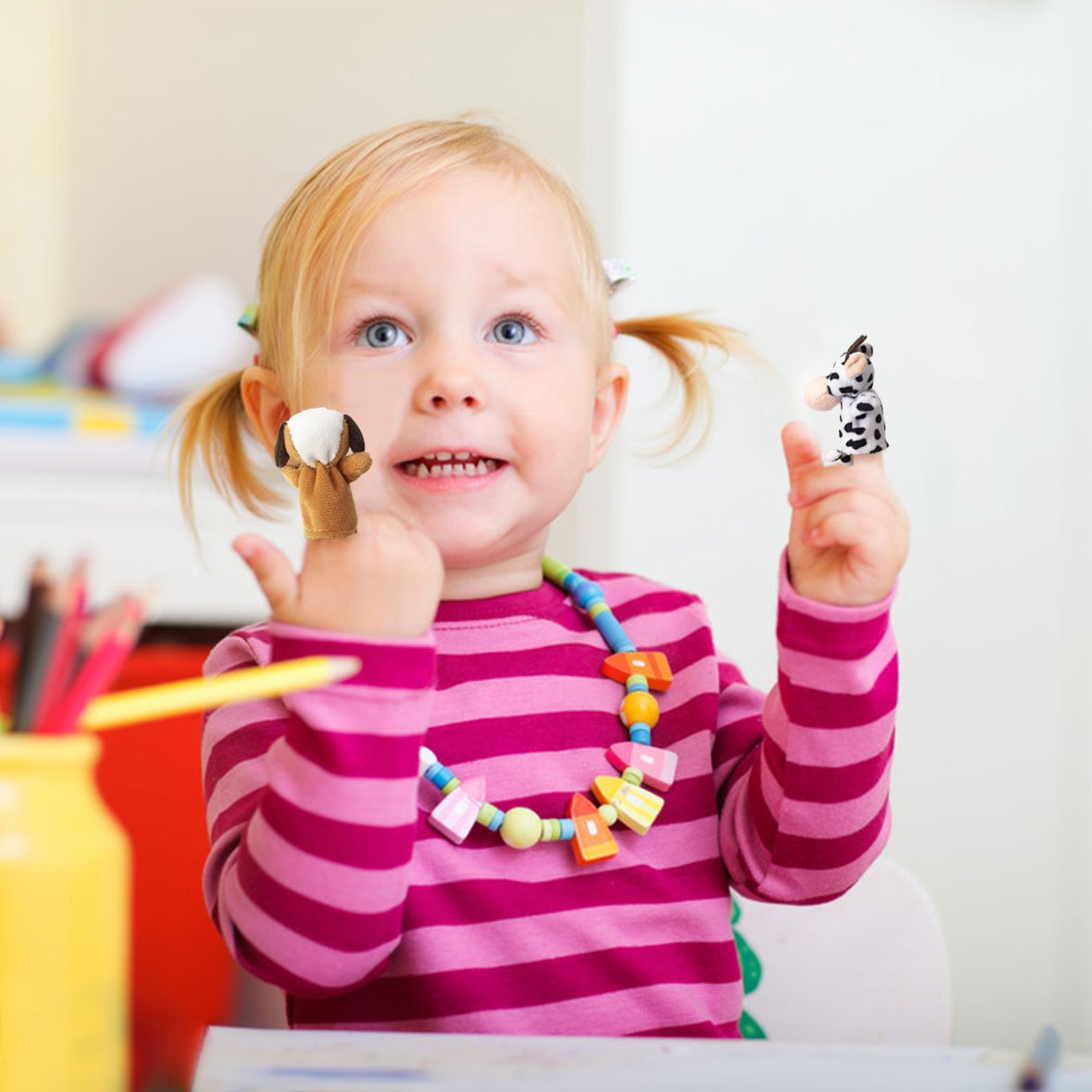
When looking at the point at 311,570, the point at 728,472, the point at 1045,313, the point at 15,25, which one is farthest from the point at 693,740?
the point at 15,25

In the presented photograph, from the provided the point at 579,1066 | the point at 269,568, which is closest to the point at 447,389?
the point at 269,568

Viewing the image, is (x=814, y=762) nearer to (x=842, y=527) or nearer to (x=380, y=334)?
(x=842, y=527)

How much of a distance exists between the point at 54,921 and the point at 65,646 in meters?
0.06

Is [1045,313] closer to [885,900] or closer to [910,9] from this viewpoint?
[910,9]

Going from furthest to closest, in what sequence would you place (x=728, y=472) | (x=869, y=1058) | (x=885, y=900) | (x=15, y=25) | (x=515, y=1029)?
(x=15, y=25) < (x=728, y=472) < (x=885, y=900) < (x=515, y=1029) < (x=869, y=1058)

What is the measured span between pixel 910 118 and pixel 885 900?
3.47 ft

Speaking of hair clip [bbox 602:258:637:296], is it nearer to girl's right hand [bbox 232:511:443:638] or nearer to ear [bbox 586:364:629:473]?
ear [bbox 586:364:629:473]

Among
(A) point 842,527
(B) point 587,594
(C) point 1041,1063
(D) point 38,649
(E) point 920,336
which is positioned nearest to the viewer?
(D) point 38,649

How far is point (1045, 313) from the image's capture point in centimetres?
173

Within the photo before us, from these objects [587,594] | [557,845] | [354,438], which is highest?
[354,438]

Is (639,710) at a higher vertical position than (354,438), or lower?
lower

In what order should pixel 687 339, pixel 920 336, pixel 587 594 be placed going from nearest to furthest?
pixel 587 594 → pixel 687 339 → pixel 920 336

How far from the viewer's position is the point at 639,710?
81 centimetres

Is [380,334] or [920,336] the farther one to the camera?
[920,336]
